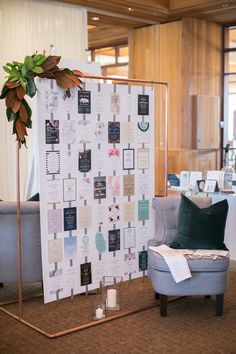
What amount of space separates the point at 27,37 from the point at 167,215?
4244mm

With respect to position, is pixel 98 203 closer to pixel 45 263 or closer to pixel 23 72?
pixel 45 263

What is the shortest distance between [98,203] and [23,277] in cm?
89

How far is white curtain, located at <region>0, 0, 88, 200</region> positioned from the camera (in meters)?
7.32

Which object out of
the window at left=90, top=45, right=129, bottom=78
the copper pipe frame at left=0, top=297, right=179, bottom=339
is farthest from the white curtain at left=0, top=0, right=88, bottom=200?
A: the copper pipe frame at left=0, top=297, right=179, bottom=339

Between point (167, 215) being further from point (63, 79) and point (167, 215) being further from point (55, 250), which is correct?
point (63, 79)

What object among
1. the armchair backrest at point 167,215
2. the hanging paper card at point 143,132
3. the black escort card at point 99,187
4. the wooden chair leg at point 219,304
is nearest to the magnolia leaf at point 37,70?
the black escort card at point 99,187

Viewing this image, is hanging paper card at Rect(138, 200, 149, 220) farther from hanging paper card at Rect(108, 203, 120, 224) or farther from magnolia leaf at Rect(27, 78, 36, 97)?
magnolia leaf at Rect(27, 78, 36, 97)

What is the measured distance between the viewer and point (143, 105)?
457 cm

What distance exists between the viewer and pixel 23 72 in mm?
3812

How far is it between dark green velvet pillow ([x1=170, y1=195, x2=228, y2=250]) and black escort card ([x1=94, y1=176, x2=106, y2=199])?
27.6 inches

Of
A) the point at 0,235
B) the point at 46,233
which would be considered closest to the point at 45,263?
the point at 46,233

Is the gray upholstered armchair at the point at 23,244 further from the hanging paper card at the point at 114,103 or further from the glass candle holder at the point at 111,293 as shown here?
the hanging paper card at the point at 114,103

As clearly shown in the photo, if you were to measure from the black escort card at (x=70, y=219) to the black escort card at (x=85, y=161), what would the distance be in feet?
1.10

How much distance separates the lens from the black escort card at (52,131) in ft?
13.0
